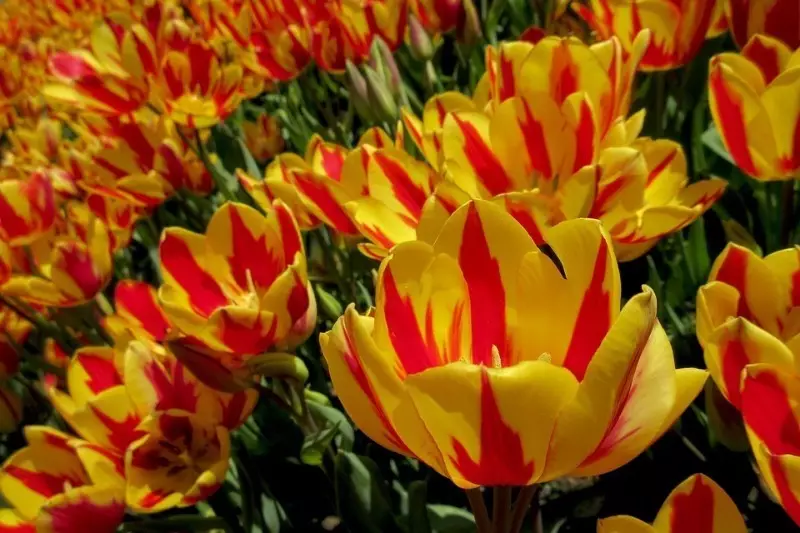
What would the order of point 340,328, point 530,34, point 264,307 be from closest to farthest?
point 340,328
point 264,307
point 530,34

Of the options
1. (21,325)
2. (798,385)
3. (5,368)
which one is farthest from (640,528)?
(21,325)

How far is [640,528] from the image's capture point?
43cm

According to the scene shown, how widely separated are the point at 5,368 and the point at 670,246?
0.90m

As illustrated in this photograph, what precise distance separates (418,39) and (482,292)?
818 mm

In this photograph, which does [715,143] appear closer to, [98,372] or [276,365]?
[276,365]

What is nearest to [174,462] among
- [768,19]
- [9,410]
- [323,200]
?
[323,200]

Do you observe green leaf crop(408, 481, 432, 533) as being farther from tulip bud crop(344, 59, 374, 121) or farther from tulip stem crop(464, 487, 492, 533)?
tulip bud crop(344, 59, 374, 121)

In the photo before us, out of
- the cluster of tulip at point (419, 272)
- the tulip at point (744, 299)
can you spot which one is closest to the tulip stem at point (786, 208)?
the cluster of tulip at point (419, 272)

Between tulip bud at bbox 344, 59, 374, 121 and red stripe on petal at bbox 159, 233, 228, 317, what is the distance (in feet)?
1.37

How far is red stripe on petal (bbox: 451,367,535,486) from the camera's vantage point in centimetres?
35

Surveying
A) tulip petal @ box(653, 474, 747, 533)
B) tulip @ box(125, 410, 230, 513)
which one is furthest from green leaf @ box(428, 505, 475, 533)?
tulip petal @ box(653, 474, 747, 533)

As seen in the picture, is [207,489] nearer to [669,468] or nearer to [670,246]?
[669,468]

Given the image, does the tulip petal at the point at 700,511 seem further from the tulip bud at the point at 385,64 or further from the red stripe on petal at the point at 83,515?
the tulip bud at the point at 385,64

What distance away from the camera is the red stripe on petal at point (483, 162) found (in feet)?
2.09
